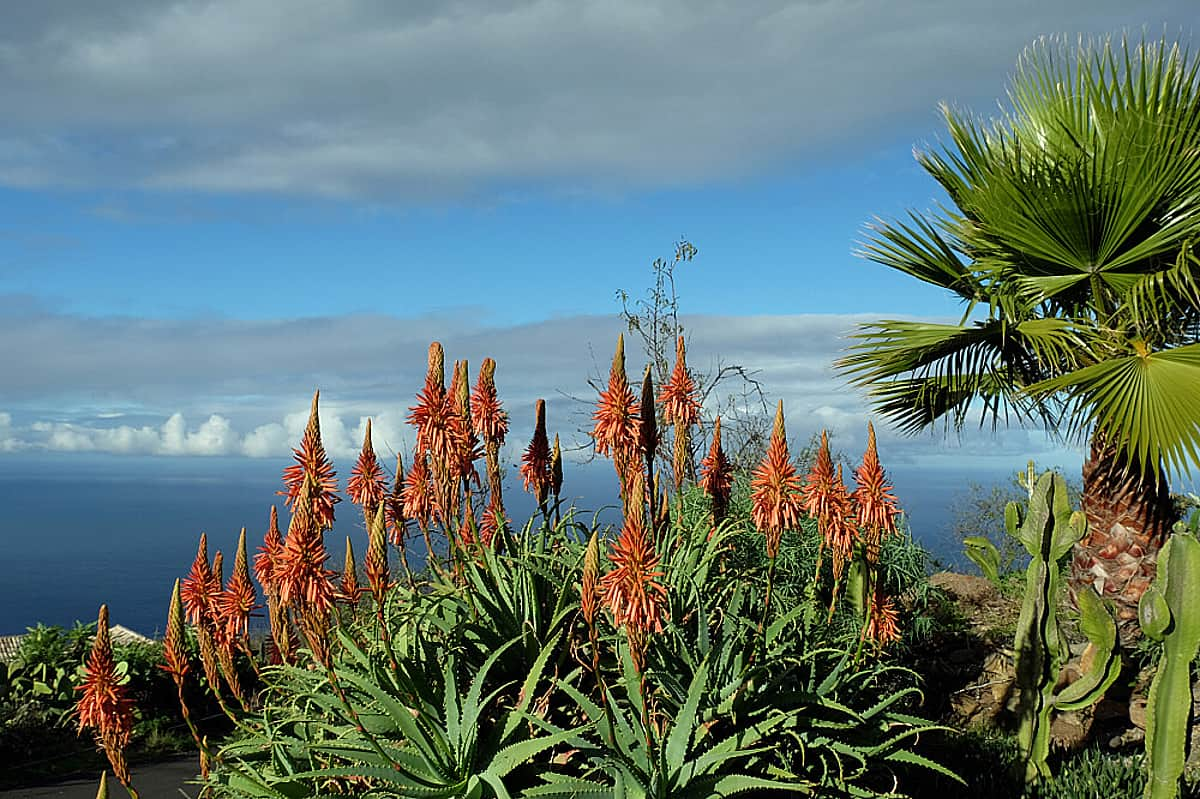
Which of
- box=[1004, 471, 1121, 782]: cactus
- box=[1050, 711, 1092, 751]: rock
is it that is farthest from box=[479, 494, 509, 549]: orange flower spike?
box=[1050, 711, 1092, 751]: rock

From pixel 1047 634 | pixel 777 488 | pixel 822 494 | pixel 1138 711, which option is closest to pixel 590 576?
pixel 777 488

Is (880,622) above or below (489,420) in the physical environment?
below

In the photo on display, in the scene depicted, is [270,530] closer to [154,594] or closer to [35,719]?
[35,719]

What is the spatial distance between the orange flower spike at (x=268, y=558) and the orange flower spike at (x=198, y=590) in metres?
0.23

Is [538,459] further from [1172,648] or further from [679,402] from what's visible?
[1172,648]

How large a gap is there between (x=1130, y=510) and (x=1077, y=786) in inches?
135

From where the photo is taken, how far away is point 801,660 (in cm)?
410

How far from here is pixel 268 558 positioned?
11.4 feet

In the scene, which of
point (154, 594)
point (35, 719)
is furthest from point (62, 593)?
point (35, 719)

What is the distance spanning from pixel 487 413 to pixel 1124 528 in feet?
21.0

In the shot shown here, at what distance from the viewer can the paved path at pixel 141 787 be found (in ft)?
21.5

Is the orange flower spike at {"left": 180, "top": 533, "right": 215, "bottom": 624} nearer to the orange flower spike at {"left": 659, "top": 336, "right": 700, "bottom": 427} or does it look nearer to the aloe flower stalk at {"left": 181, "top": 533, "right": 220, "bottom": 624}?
the aloe flower stalk at {"left": 181, "top": 533, "right": 220, "bottom": 624}

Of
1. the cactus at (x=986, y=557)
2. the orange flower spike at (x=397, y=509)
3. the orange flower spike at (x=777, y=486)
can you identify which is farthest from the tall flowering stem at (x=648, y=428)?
the cactus at (x=986, y=557)

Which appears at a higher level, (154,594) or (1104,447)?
(1104,447)
